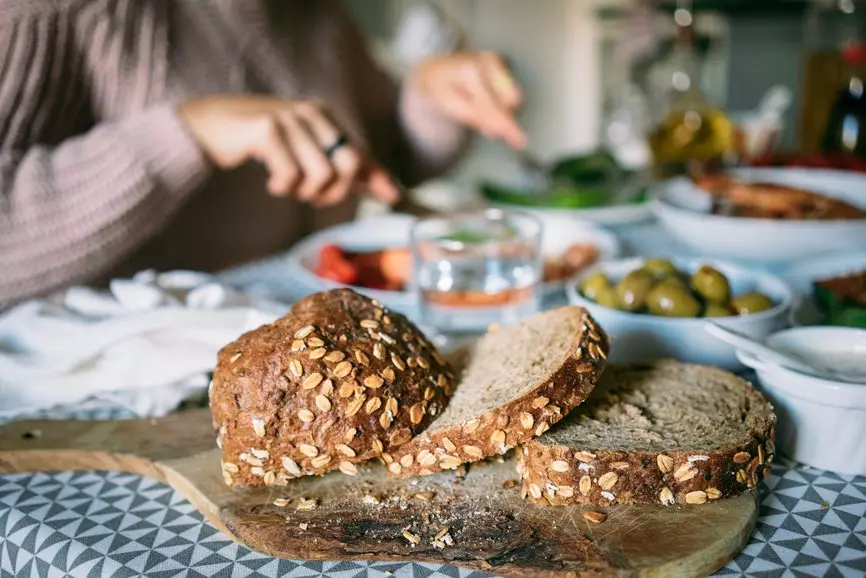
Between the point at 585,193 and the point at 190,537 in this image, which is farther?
the point at 585,193

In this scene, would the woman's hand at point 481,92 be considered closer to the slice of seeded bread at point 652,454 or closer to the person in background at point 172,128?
the person in background at point 172,128

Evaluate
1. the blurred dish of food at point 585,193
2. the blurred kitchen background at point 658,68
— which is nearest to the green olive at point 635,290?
the blurred dish of food at point 585,193

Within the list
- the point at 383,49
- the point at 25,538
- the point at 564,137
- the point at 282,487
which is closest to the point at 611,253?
the point at 282,487

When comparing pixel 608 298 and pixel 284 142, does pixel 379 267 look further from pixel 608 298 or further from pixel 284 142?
pixel 608 298

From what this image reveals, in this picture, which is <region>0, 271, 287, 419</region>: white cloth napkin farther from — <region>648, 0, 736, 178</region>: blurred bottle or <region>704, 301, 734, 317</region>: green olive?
<region>648, 0, 736, 178</region>: blurred bottle

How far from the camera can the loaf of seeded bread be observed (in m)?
0.94

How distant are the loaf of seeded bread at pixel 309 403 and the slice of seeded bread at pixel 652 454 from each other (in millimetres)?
175

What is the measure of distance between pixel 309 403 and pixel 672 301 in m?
0.64

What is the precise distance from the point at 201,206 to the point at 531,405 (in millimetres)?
1420

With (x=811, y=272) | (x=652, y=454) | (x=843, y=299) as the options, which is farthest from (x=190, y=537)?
(x=811, y=272)

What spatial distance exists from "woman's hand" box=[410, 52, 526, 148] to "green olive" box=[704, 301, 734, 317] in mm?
770

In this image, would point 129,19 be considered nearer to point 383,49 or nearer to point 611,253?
point 611,253

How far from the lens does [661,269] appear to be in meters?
1.36

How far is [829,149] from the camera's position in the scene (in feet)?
8.75
